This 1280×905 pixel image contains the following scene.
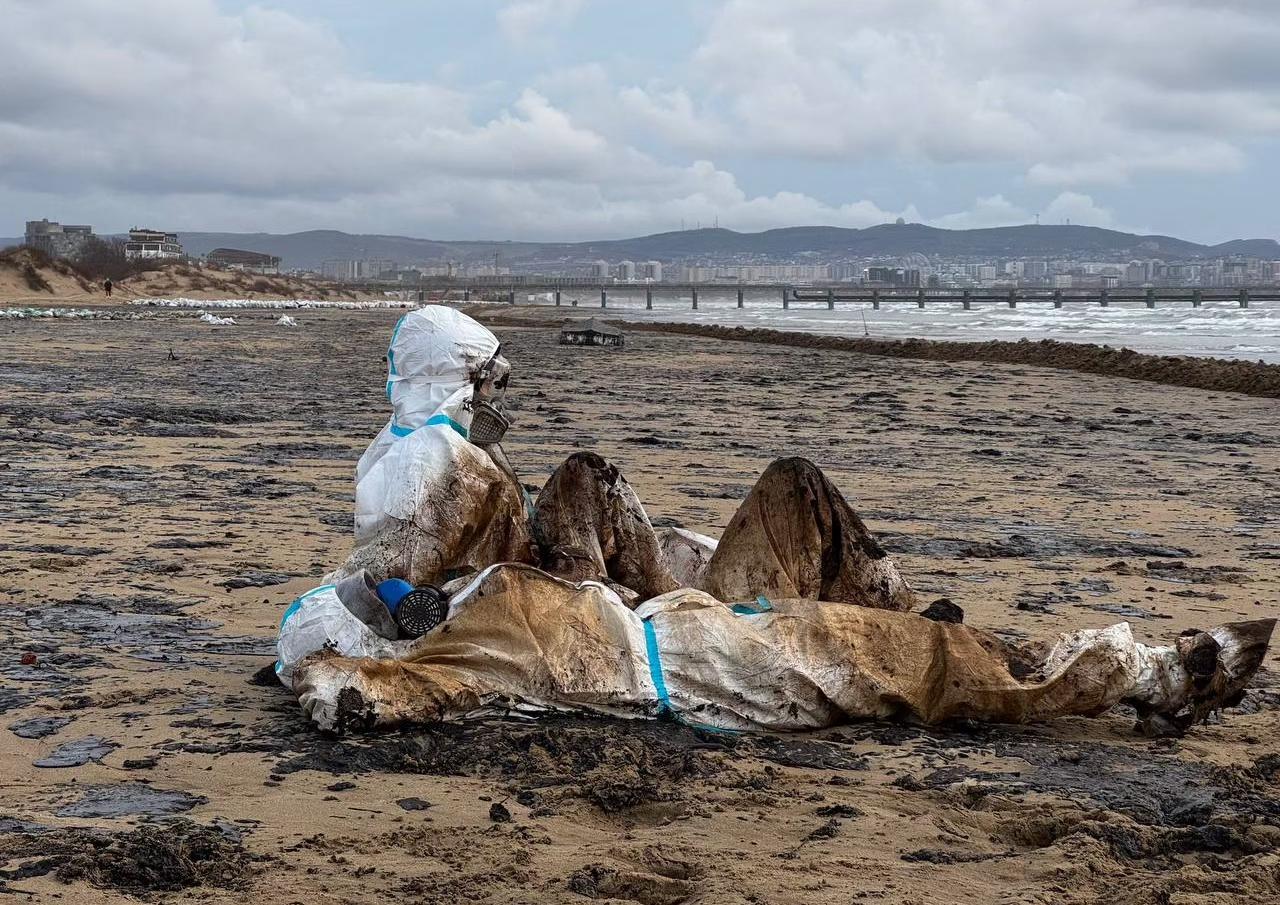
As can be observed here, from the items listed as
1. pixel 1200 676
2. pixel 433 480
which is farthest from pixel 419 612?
pixel 1200 676

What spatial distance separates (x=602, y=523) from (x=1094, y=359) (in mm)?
23459

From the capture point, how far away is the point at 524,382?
21703mm

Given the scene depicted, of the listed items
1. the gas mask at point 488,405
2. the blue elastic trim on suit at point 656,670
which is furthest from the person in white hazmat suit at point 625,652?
the gas mask at point 488,405

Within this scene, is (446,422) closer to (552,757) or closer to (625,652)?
(625,652)

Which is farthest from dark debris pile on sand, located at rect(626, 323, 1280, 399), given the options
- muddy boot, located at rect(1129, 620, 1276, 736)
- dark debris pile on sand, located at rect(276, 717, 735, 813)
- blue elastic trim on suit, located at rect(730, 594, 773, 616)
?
dark debris pile on sand, located at rect(276, 717, 735, 813)

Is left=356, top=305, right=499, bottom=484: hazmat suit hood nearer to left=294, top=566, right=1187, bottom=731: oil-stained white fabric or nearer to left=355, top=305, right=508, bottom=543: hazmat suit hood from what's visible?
left=355, top=305, right=508, bottom=543: hazmat suit hood

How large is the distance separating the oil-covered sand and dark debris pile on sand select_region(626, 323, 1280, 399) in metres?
9.45

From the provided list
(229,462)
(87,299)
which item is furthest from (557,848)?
(87,299)

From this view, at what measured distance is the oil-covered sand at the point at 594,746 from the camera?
359 cm

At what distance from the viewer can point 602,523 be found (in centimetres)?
544

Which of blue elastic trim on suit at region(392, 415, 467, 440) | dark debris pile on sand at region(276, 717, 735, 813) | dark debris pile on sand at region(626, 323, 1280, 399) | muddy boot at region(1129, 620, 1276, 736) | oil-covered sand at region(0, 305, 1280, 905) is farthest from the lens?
dark debris pile on sand at region(626, 323, 1280, 399)

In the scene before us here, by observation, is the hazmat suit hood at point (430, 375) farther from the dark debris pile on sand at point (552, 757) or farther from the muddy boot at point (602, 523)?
the dark debris pile on sand at point (552, 757)

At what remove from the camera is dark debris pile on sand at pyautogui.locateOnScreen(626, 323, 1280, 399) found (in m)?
22.3

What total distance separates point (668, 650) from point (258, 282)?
337 feet
